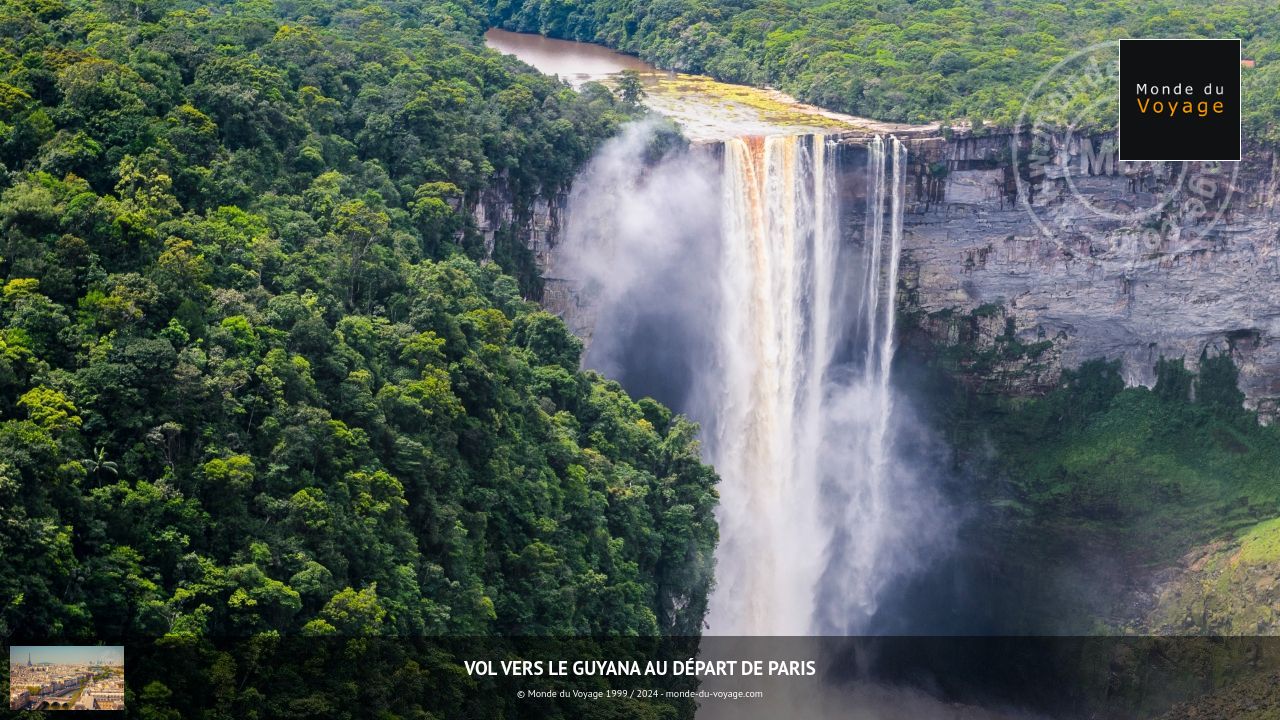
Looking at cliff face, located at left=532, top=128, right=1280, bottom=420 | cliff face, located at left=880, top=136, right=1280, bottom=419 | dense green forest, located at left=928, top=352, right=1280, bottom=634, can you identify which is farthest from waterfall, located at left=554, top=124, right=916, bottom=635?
dense green forest, located at left=928, top=352, right=1280, bottom=634

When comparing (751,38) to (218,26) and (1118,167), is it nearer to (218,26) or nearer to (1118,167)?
(1118,167)

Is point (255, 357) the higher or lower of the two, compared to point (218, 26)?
lower

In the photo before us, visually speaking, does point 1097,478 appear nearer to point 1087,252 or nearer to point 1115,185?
point 1087,252

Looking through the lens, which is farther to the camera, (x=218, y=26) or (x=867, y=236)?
(x=867, y=236)

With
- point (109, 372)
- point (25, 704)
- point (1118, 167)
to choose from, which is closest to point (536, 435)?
point (109, 372)

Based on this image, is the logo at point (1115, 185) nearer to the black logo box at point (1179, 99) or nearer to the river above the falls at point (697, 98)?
the black logo box at point (1179, 99)

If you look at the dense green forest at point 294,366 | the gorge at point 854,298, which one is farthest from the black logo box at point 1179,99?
the dense green forest at point 294,366

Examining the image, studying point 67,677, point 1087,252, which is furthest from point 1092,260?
point 67,677
